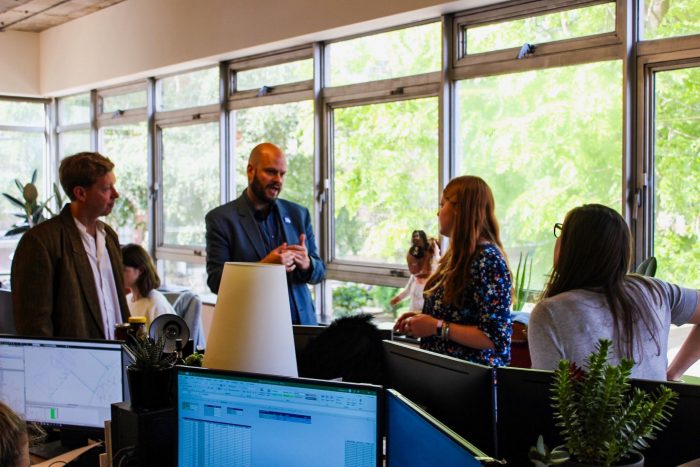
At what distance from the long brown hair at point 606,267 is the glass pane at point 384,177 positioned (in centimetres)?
274

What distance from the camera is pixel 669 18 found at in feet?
12.3

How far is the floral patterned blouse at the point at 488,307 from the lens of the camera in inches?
106

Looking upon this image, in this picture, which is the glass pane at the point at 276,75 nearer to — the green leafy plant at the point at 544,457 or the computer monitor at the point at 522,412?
the computer monitor at the point at 522,412

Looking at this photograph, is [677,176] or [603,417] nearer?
[603,417]

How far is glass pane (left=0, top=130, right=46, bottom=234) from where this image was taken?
9.02 m

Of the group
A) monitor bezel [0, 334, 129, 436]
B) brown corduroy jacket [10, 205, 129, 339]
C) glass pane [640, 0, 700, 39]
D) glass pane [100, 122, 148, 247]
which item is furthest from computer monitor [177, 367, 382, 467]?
glass pane [100, 122, 148, 247]

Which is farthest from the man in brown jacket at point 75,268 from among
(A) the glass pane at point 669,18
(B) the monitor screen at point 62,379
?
(A) the glass pane at point 669,18

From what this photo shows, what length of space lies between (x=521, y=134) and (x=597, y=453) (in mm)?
3276

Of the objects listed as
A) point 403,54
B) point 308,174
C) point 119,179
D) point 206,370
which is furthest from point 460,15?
point 119,179

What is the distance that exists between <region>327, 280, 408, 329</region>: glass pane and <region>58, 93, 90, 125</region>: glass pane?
4.57 m

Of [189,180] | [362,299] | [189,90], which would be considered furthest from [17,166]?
[362,299]

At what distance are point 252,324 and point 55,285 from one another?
1330mm

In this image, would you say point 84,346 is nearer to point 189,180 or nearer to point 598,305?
point 598,305

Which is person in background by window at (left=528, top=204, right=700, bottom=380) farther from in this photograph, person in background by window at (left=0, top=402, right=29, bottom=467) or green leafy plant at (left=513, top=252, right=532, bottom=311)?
green leafy plant at (left=513, top=252, right=532, bottom=311)
